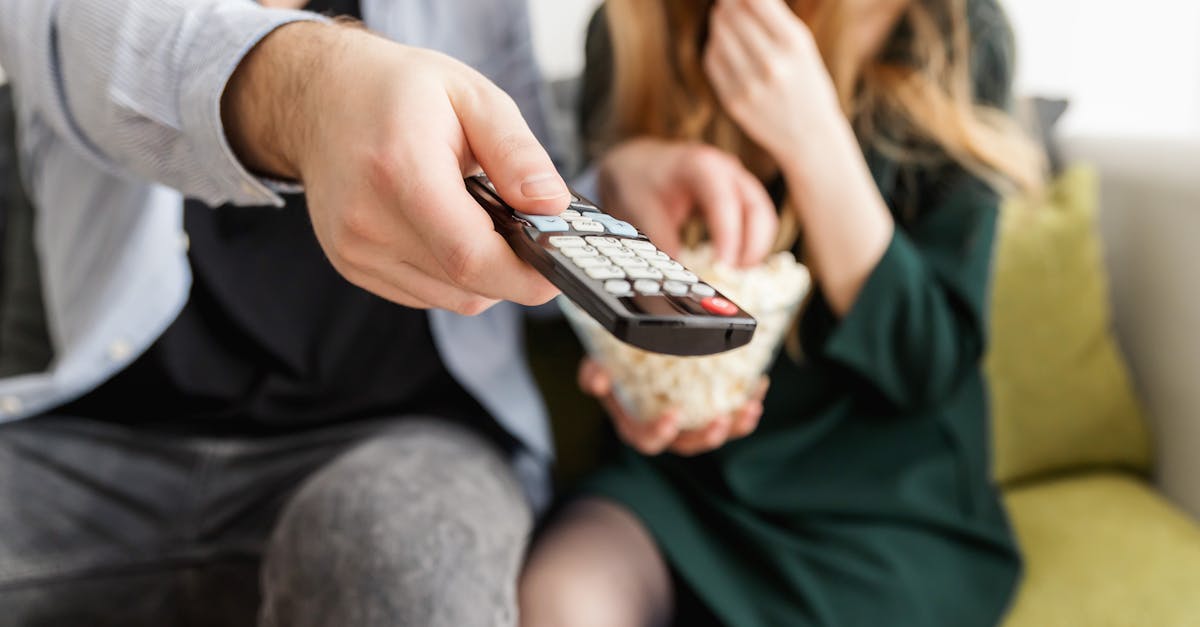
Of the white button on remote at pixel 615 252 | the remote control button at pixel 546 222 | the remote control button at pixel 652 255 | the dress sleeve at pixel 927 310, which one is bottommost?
the dress sleeve at pixel 927 310

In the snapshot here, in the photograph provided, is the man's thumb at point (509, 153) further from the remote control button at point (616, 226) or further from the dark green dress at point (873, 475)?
the dark green dress at point (873, 475)

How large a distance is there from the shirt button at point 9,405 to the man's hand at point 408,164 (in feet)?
1.57

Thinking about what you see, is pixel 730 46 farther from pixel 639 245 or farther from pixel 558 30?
pixel 558 30

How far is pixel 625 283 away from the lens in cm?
30

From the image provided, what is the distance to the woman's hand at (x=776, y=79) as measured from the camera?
2.28 ft

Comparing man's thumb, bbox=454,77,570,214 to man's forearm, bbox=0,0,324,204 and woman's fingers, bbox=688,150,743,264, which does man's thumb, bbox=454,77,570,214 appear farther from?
woman's fingers, bbox=688,150,743,264

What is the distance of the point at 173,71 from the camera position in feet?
1.46

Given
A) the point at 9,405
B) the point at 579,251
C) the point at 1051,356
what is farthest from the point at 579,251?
the point at 1051,356

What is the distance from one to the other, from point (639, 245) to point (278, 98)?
19 cm

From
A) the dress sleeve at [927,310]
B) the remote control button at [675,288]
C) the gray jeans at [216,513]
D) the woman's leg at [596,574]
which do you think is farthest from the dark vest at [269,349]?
the remote control button at [675,288]

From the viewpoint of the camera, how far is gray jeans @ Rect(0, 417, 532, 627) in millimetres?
545

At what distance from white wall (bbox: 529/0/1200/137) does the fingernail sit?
4.42 feet

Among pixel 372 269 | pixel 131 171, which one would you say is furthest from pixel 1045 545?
pixel 131 171

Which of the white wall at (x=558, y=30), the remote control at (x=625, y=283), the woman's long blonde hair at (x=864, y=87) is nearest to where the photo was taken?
the remote control at (x=625, y=283)
